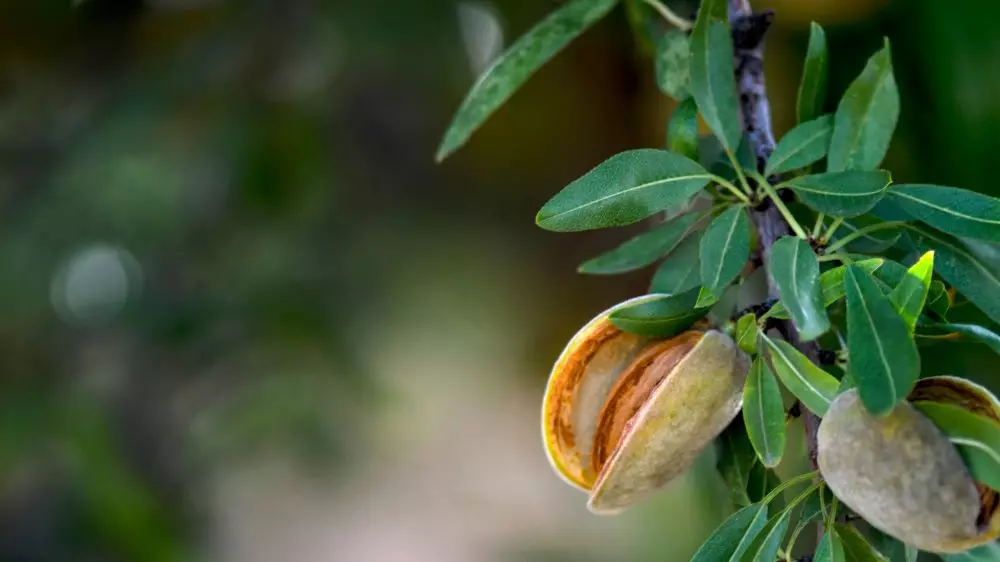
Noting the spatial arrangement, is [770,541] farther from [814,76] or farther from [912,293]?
[814,76]

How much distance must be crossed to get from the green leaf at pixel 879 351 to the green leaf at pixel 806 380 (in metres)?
0.04

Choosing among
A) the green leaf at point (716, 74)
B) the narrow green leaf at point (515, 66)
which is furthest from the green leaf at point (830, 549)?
the narrow green leaf at point (515, 66)

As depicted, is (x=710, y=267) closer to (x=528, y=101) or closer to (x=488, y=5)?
(x=488, y=5)

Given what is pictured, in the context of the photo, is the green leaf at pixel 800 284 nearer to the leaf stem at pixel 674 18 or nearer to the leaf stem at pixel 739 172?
the leaf stem at pixel 739 172

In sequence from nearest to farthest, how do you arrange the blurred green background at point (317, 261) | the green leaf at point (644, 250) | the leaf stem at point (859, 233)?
the leaf stem at point (859, 233), the green leaf at point (644, 250), the blurred green background at point (317, 261)

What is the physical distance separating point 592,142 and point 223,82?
73cm

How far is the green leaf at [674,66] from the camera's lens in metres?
0.52

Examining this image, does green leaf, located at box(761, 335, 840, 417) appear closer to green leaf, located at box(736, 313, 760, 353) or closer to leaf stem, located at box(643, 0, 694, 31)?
green leaf, located at box(736, 313, 760, 353)

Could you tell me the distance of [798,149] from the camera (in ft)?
1.43

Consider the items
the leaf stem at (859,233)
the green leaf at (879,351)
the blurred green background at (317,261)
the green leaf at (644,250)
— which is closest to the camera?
the green leaf at (879,351)

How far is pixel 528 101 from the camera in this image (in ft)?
5.18

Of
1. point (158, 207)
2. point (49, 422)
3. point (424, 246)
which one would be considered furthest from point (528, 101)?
point (49, 422)

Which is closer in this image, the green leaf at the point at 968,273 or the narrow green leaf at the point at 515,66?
the green leaf at the point at 968,273

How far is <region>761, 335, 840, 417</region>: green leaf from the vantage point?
345 millimetres
